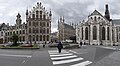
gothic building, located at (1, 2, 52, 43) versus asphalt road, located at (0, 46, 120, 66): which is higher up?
gothic building, located at (1, 2, 52, 43)

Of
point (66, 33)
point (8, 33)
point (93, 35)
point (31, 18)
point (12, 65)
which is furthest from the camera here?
point (66, 33)

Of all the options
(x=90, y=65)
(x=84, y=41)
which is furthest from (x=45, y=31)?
(x=90, y=65)

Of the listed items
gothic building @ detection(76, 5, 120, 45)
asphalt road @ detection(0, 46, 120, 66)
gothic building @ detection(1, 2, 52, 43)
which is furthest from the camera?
gothic building @ detection(76, 5, 120, 45)

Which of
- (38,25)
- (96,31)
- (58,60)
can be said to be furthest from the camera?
(96,31)

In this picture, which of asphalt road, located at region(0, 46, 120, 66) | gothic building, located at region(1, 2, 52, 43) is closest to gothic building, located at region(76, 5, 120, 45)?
gothic building, located at region(1, 2, 52, 43)

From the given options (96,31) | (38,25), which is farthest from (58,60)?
(96,31)

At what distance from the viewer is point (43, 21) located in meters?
85.6

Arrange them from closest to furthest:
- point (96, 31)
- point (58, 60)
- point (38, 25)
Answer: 1. point (58, 60)
2. point (38, 25)
3. point (96, 31)

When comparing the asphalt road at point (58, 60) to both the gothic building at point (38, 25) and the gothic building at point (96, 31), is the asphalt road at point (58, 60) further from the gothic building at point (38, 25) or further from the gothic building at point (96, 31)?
the gothic building at point (96, 31)

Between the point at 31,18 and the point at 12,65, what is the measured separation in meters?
74.1

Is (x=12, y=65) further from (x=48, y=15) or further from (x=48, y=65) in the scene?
(x=48, y=15)

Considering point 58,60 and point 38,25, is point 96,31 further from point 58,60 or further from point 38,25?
point 58,60

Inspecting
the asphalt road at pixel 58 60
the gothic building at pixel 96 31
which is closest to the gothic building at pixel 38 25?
the gothic building at pixel 96 31

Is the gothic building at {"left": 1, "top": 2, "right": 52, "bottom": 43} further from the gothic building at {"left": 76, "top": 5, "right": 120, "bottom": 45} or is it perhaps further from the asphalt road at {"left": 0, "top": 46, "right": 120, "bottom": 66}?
the asphalt road at {"left": 0, "top": 46, "right": 120, "bottom": 66}
